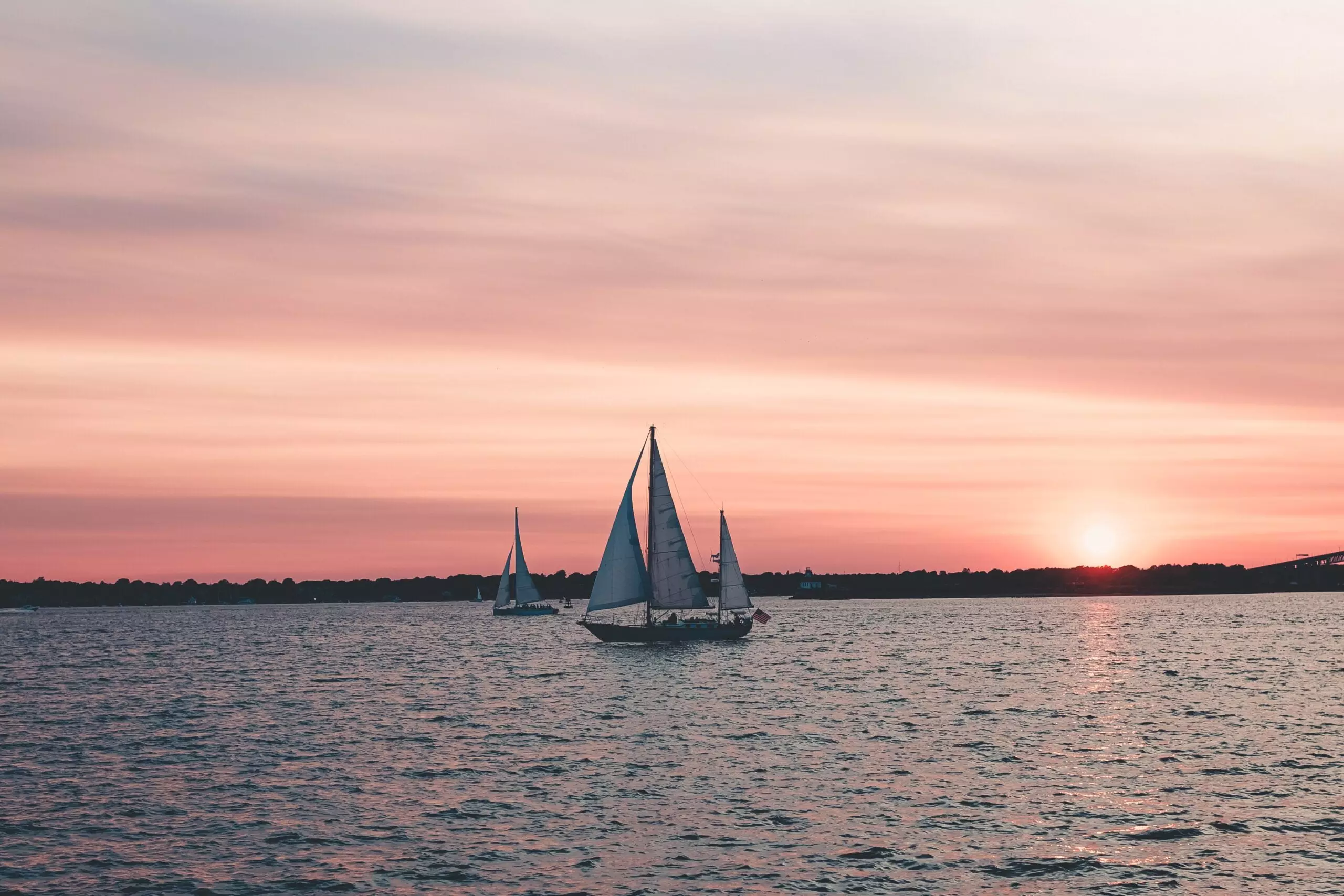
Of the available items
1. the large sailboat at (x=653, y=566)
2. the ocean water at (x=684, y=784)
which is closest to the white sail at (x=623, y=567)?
the large sailboat at (x=653, y=566)

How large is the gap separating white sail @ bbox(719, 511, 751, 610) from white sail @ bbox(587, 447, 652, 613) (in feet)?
54.4

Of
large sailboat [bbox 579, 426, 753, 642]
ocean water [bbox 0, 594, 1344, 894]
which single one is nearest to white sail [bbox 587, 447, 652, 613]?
large sailboat [bbox 579, 426, 753, 642]

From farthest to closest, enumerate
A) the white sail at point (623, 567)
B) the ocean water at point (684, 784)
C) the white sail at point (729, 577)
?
the white sail at point (729, 577) < the white sail at point (623, 567) < the ocean water at point (684, 784)

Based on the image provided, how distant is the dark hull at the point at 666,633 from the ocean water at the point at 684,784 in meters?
16.2

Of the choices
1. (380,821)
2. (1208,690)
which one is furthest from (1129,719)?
(380,821)

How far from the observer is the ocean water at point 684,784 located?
113 ft

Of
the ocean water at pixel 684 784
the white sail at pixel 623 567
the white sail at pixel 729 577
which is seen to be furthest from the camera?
the white sail at pixel 729 577

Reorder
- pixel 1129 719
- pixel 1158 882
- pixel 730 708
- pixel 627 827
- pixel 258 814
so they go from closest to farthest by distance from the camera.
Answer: pixel 1158 882 < pixel 627 827 < pixel 258 814 < pixel 1129 719 < pixel 730 708

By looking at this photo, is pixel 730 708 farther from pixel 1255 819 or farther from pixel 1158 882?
pixel 1158 882

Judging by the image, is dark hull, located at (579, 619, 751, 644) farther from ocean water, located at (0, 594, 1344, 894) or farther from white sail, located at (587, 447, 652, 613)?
ocean water, located at (0, 594, 1344, 894)

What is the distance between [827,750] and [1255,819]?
19.3 meters

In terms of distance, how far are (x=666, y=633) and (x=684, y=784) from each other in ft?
227

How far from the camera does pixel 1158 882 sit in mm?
32438

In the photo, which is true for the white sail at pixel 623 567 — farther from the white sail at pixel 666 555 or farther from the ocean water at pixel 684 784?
the ocean water at pixel 684 784
